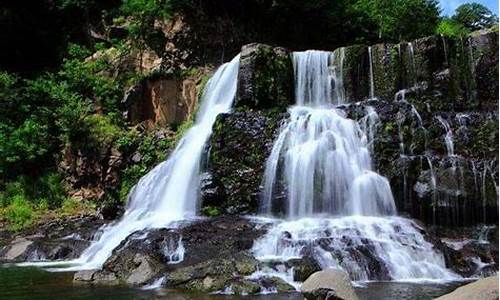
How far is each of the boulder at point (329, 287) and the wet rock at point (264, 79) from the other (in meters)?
13.1

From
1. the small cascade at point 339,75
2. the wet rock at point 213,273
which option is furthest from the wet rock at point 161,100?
the wet rock at point 213,273

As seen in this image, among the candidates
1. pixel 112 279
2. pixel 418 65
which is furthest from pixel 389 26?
pixel 112 279

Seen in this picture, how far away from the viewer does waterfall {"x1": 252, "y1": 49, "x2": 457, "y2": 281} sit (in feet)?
42.6

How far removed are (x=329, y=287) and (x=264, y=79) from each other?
47.7ft

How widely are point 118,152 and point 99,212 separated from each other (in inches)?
132

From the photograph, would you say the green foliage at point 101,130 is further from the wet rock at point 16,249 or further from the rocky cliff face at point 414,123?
the wet rock at point 16,249

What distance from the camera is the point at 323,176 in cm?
1755

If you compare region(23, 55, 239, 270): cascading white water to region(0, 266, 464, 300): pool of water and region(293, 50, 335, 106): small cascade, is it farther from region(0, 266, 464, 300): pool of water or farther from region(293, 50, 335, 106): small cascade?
region(0, 266, 464, 300): pool of water

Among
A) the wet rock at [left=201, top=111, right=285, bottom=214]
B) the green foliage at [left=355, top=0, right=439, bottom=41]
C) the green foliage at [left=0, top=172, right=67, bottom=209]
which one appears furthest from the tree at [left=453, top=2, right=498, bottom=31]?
the green foliage at [left=0, top=172, right=67, bottom=209]

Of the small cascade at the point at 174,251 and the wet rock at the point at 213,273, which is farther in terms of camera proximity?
the small cascade at the point at 174,251

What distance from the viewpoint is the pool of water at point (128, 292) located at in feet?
34.8

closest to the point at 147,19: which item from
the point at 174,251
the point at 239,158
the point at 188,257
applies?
the point at 239,158

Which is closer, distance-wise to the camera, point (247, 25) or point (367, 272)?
point (367, 272)

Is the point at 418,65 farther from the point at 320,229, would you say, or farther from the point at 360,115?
the point at 320,229
